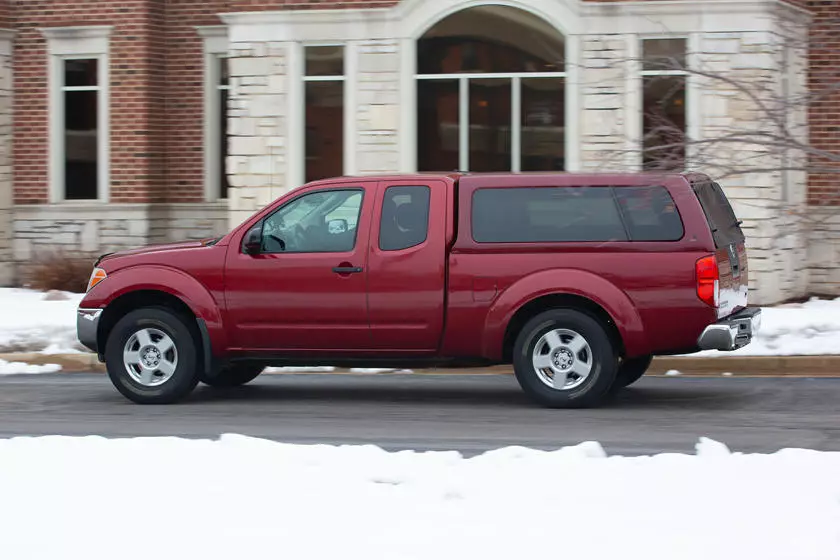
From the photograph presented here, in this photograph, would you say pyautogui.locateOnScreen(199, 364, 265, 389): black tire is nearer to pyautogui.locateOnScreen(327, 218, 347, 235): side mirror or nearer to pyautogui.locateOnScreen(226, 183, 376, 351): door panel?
pyautogui.locateOnScreen(226, 183, 376, 351): door panel

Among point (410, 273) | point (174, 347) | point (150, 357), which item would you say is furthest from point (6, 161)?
point (410, 273)

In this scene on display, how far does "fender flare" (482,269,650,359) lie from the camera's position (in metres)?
9.85

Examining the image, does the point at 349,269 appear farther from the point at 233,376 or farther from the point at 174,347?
the point at 233,376

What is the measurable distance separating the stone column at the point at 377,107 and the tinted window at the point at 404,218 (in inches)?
285

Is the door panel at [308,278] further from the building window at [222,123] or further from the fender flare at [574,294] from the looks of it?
the building window at [222,123]

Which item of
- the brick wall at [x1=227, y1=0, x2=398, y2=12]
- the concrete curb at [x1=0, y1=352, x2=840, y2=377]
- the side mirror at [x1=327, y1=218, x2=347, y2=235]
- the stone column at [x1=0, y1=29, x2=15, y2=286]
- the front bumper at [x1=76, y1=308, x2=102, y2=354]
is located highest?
the brick wall at [x1=227, y1=0, x2=398, y2=12]

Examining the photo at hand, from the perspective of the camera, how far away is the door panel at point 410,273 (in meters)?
10.1

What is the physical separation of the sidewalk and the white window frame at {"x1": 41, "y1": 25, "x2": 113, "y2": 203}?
4.28m

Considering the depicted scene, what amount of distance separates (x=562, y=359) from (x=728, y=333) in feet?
3.91

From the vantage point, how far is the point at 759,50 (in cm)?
1631

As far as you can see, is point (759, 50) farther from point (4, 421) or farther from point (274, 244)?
point (4, 421)

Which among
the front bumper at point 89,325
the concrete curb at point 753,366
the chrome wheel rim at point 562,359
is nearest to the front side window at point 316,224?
the front bumper at point 89,325

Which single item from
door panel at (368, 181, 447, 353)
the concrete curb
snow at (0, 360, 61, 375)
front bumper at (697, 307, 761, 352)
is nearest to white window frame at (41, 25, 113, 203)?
snow at (0, 360, 61, 375)

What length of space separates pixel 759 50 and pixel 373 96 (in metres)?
4.75
